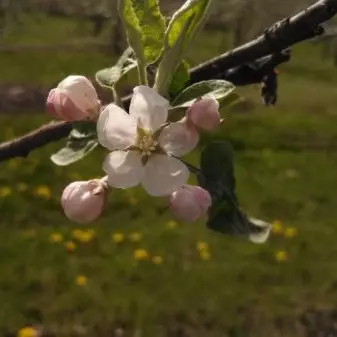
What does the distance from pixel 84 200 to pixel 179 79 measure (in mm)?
64

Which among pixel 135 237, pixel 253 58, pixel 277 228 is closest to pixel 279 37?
pixel 253 58

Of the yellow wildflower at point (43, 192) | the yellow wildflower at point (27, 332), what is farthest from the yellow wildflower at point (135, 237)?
the yellow wildflower at point (27, 332)

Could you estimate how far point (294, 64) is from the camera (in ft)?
11.7

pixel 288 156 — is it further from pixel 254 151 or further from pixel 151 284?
pixel 151 284

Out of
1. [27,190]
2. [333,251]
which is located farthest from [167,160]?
[27,190]

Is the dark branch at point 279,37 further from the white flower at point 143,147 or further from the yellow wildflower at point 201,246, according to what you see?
the yellow wildflower at point 201,246

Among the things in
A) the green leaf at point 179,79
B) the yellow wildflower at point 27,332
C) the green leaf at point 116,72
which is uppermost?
the green leaf at point 179,79

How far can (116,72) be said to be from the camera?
340 mm

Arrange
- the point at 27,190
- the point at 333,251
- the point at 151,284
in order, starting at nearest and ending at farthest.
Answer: the point at 151,284 < the point at 333,251 < the point at 27,190

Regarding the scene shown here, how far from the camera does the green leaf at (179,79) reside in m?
0.31

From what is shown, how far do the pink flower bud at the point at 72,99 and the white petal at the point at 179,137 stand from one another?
4 cm

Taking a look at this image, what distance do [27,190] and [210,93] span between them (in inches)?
79.9

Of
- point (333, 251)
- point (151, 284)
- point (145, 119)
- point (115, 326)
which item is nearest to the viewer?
point (145, 119)

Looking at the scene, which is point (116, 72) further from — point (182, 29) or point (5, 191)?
point (5, 191)
